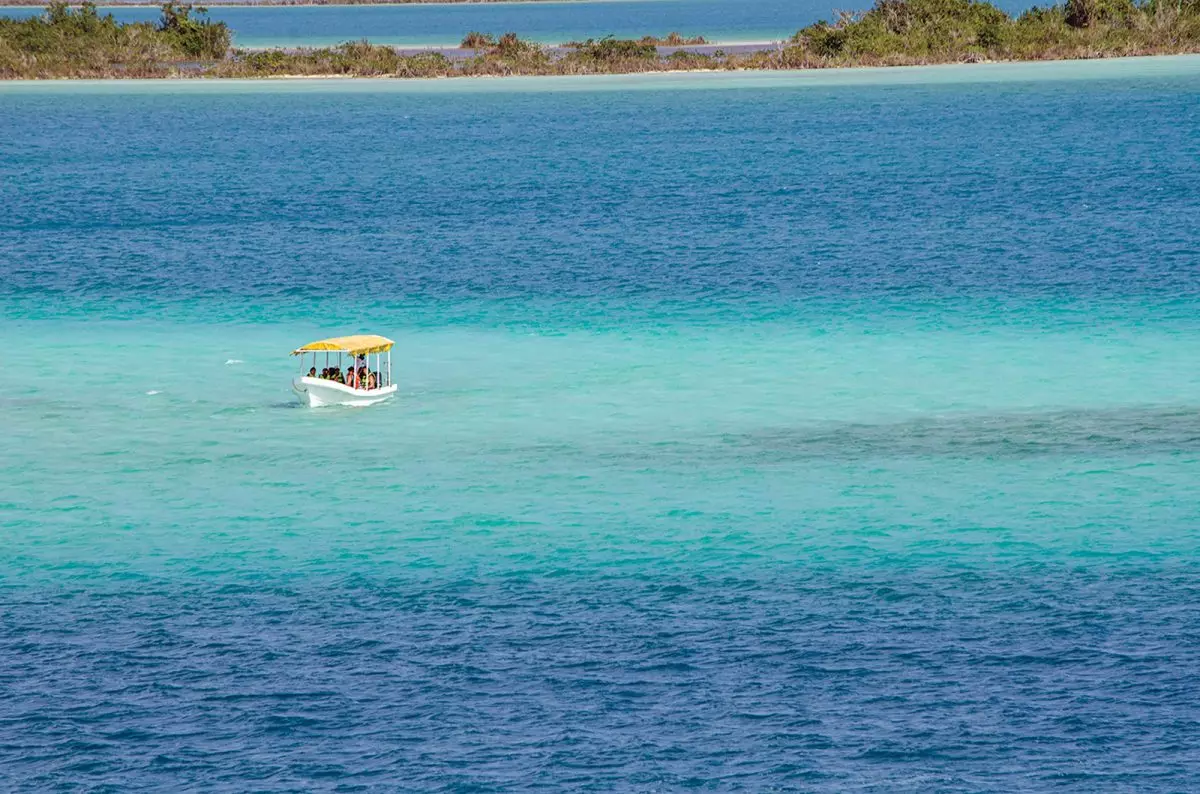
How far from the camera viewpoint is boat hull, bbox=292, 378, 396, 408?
45.7 m

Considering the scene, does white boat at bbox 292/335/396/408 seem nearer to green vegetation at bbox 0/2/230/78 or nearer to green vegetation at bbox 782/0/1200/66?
green vegetation at bbox 782/0/1200/66

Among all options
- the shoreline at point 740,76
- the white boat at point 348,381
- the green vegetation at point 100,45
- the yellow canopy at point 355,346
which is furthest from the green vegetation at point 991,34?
the yellow canopy at point 355,346

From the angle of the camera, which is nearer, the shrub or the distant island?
the distant island

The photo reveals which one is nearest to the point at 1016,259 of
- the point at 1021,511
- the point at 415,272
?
the point at 415,272

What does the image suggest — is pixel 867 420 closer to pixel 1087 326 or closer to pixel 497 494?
pixel 497 494

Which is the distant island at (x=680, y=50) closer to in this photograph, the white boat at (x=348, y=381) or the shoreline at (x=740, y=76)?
the shoreline at (x=740, y=76)

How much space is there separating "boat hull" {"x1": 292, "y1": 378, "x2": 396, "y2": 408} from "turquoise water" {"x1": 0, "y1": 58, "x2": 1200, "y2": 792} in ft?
1.26

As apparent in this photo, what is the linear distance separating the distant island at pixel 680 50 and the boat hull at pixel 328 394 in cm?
10640

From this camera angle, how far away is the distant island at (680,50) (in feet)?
486

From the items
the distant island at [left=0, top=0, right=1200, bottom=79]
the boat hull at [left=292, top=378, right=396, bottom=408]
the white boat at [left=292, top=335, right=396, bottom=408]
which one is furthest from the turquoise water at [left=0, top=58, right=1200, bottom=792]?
the distant island at [left=0, top=0, right=1200, bottom=79]

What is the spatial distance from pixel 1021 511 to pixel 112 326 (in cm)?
3283

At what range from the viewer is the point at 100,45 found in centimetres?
15812

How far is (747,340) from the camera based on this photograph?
180 ft

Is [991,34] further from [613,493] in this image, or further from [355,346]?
[613,493]
